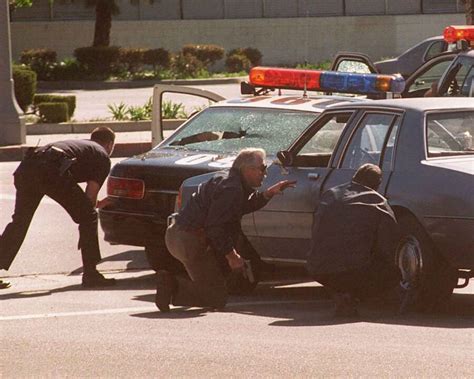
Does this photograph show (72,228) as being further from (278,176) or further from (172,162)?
(278,176)

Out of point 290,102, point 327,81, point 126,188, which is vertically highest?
point 327,81

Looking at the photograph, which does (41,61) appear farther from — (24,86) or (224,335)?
(224,335)

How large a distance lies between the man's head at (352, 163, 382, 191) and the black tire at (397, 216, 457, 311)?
1.12 ft

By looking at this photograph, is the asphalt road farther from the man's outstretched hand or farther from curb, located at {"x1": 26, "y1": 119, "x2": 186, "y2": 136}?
curb, located at {"x1": 26, "y1": 119, "x2": 186, "y2": 136}

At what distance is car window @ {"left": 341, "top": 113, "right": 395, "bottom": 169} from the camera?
11172mm

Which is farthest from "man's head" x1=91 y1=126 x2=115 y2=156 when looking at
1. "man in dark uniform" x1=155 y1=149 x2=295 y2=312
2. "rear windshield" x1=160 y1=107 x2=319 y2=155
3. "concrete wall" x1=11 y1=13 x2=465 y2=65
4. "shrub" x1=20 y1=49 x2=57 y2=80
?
"concrete wall" x1=11 y1=13 x2=465 y2=65

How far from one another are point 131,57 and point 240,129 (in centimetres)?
3405

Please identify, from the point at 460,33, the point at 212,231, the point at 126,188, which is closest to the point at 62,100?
the point at 460,33

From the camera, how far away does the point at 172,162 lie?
1303 cm

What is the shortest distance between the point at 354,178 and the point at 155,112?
5605 millimetres

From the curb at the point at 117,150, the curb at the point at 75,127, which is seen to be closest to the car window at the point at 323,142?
the curb at the point at 117,150

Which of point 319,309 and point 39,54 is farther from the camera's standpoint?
point 39,54

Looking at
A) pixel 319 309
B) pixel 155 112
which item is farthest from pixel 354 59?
pixel 319 309

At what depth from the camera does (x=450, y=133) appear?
11.1 m
